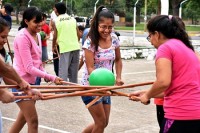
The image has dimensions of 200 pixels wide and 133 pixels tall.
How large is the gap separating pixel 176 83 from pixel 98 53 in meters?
1.56

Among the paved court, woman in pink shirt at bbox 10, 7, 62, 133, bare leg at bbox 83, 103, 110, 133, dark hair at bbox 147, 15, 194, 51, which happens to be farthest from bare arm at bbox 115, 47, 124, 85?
dark hair at bbox 147, 15, 194, 51

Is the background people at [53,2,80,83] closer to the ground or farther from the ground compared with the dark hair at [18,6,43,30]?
closer to the ground

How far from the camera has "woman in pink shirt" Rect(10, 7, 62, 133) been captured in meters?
5.26

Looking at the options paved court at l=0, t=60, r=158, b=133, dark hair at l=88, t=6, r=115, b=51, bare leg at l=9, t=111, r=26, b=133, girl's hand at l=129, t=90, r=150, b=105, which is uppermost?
dark hair at l=88, t=6, r=115, b=51

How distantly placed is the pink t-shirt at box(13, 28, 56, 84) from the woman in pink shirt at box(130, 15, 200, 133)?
1.61m

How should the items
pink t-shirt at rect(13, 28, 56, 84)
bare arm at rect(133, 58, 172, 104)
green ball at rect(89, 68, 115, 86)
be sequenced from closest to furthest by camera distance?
1. bare arm at rect(133, 58, 172, 104)
2. green ball at rect(89, 68, 115, 86)
3. pink t-shirt at rect(13, 28, 56, 84)

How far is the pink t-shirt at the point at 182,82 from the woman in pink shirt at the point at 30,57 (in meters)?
1.68

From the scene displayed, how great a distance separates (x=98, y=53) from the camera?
5391 millimetres

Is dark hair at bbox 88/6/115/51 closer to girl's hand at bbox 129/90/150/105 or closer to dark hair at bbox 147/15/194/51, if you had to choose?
girl's hand at bbox 129/90/150/105

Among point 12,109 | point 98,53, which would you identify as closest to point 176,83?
point 98,53

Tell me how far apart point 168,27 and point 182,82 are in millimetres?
514

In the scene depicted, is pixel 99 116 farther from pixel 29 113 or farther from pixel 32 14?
pixel 32 14

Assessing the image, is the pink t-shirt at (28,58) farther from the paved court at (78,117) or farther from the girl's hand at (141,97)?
the paved court at (78,117)

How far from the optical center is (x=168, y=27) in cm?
411
